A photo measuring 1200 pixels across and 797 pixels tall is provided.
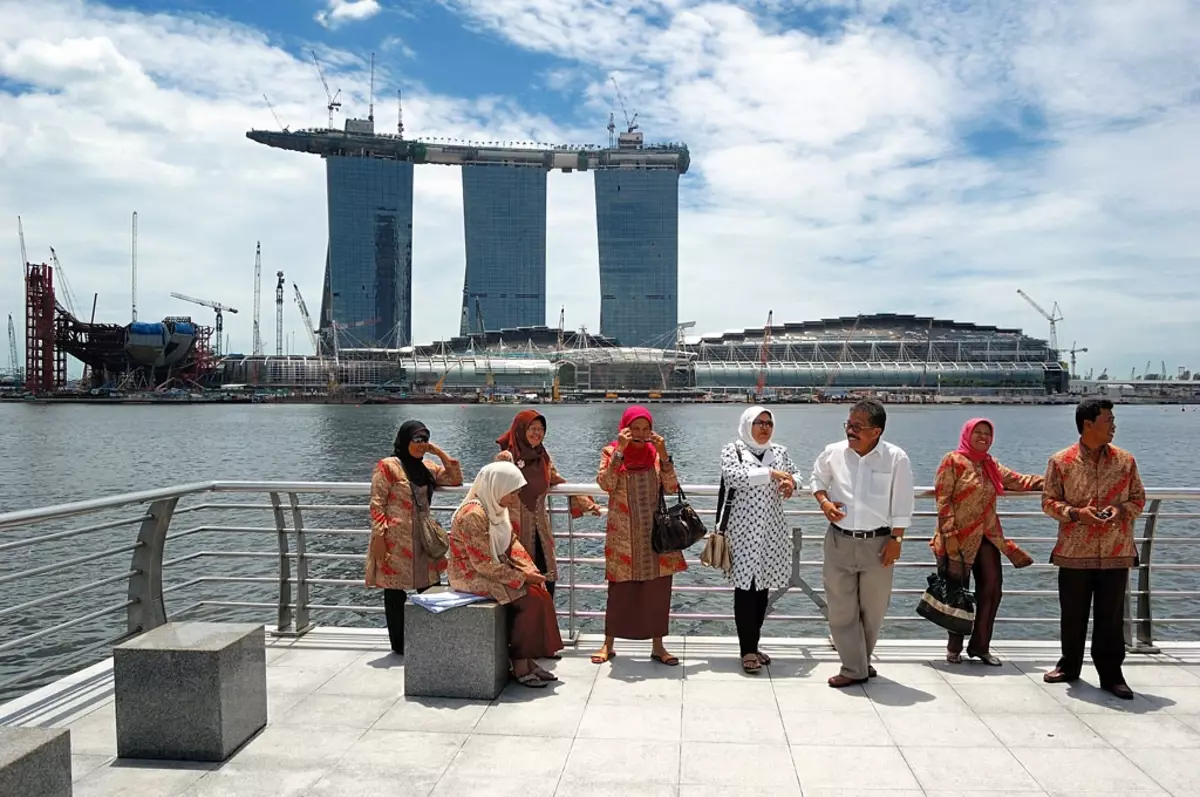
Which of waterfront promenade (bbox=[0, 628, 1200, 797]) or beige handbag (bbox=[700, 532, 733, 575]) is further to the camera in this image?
beige handbag (bbox=[700, 532, 733, 575])

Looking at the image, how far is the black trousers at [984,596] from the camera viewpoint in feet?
16.3

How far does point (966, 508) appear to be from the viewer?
16.2 ft

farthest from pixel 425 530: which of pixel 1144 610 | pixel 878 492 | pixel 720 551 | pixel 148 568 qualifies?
pixel 1144 610

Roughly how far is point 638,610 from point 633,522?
0.55 m

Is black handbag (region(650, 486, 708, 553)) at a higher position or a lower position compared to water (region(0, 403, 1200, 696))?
higher

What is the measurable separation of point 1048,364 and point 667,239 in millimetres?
77647

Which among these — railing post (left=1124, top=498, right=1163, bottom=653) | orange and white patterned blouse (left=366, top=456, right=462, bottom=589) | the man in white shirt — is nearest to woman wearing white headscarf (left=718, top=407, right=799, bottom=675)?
the man in white shirt

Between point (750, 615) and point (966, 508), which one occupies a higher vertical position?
point (966, 508)

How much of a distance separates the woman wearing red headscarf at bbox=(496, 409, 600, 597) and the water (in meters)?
6.11

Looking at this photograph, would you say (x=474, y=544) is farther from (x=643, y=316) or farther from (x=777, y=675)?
(x=643, y=316)

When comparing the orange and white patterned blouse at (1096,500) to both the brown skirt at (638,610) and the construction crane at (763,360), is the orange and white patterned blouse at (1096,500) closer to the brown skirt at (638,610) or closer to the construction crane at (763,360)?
the brown skirt at (638,610)

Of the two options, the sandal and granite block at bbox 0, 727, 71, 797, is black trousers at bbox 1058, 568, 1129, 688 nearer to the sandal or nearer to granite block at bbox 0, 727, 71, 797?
the sandal

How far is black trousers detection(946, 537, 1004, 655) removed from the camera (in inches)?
196

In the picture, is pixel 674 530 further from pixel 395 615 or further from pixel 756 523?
pixel 395 615
